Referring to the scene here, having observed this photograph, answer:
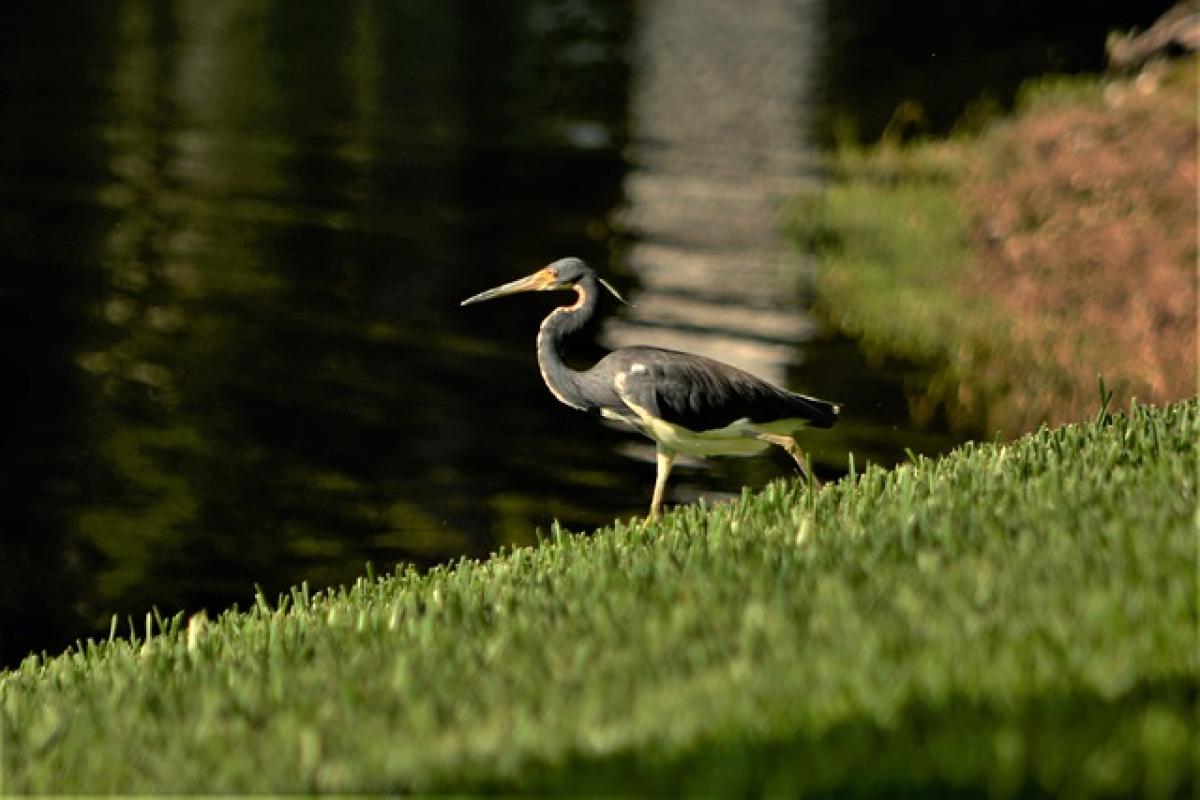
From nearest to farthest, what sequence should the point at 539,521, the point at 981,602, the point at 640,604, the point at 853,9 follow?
the point at 981,602
the point at 640,604
the point at 539,521
the point at 853,9

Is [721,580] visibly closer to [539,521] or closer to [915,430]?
[539,521]

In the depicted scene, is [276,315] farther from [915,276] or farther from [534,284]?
[534,284]

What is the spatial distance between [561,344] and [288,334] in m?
9.42

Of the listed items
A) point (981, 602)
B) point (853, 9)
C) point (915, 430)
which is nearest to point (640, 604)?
point (981, 602)

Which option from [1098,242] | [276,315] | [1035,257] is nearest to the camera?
[1098,242]

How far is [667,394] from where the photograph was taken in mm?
10273

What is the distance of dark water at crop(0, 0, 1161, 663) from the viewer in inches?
561

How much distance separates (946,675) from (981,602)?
80cm

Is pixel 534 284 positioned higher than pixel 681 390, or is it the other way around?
pixel 534 284

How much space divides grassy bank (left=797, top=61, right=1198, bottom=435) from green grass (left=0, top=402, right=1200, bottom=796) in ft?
30.0

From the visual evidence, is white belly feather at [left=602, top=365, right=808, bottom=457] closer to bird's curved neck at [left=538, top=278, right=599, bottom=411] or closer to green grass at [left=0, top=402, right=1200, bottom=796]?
bird's curved neck at [left=538, top=278, right=599, bottom=411]

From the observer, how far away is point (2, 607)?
1314cm

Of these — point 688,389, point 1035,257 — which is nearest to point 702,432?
point 688,389

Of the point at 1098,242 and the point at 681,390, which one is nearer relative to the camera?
the point at 681,390
